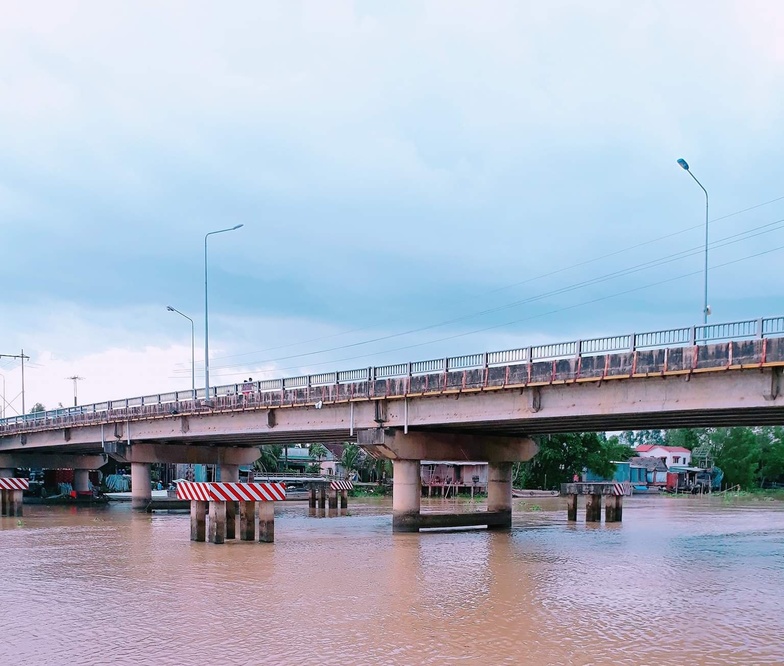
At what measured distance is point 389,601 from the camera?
19328 mm

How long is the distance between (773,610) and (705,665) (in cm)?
637

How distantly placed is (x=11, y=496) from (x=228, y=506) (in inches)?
966

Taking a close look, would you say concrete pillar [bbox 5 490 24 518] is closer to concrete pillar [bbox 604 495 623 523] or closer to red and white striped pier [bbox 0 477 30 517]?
red and white striped pier [bbox 0 477 30 517]

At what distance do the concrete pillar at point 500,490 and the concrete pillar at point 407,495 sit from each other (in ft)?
18.8

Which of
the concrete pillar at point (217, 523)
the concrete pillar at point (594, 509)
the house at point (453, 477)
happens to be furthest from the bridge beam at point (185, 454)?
the concrete pillar at point (217, 523)

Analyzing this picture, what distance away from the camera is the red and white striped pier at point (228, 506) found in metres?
29.7

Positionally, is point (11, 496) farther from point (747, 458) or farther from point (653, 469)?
point (747, 458)

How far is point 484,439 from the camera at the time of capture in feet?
146

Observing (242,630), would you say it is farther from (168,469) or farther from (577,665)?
(168,469)

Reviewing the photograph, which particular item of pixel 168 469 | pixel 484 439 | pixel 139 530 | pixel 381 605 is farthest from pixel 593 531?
pixel 168 469

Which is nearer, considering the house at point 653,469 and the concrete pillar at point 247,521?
the concrete pillar at point 247,521

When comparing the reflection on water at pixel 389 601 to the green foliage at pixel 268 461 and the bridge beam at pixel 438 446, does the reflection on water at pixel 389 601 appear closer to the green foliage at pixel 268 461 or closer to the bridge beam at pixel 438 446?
the bridge beam at pixel 438 446

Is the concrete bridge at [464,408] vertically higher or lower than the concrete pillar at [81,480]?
higher

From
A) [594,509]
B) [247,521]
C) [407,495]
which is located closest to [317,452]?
[594,509]
